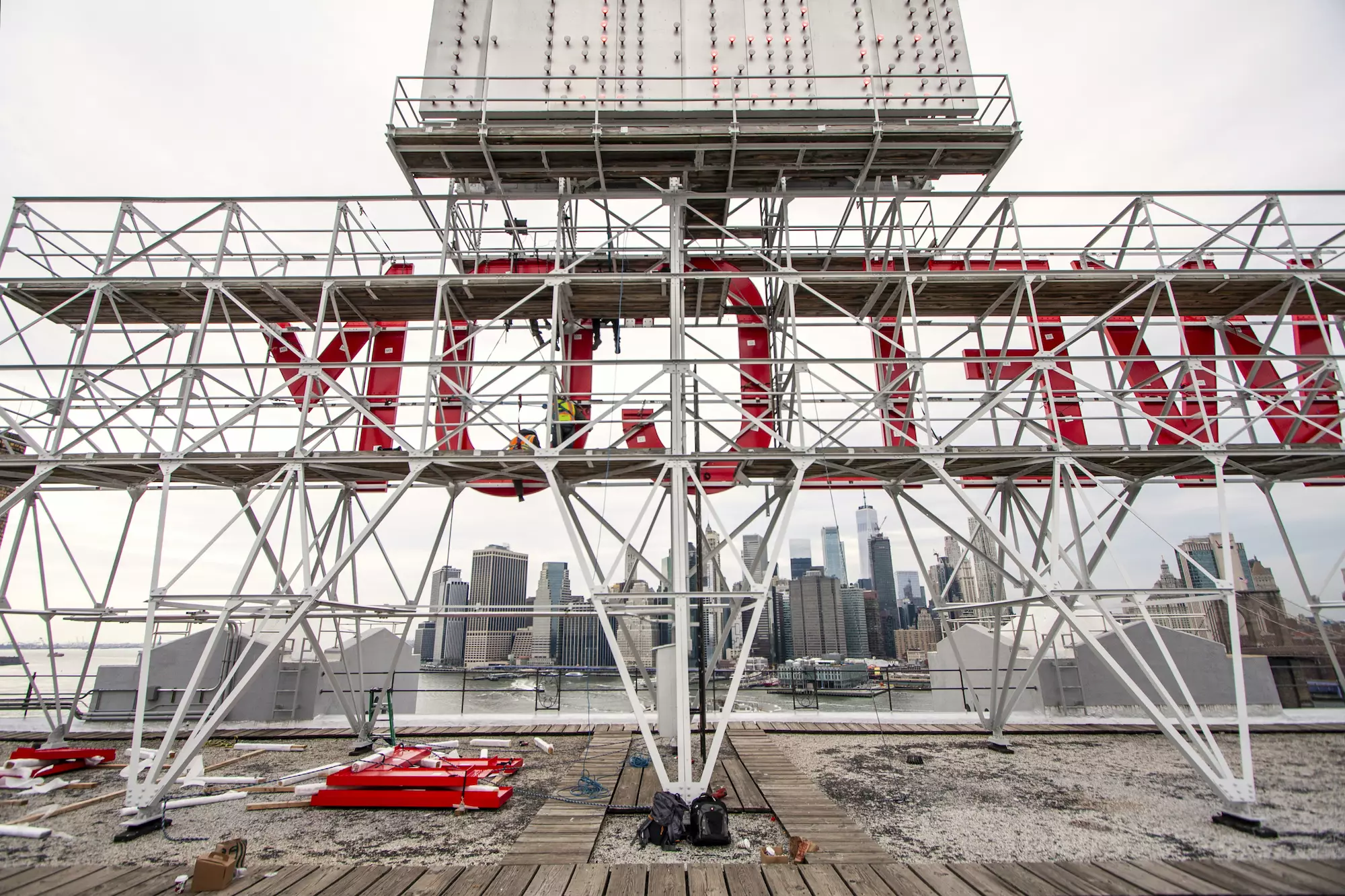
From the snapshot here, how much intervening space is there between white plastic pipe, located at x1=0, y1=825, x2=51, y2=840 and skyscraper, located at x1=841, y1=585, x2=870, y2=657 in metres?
20.7

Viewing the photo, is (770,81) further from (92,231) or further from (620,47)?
(92,231)

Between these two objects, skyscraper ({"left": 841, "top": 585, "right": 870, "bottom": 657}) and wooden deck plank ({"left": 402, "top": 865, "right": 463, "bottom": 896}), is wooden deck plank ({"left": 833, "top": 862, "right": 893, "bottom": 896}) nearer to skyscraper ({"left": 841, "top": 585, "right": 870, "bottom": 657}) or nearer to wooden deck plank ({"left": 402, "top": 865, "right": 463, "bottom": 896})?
wooden deck plank ({"left": 402, "top": 865, "right": 463, "bottom": 896})

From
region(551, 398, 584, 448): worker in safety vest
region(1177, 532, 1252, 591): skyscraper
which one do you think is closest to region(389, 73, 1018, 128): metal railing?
region(551, 398, 584, 448): worker in safety vest

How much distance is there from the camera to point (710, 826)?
704 cm

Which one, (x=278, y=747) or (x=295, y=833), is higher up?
(x=278, y=747)

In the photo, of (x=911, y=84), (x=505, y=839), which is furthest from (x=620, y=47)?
(x=505, y=839)

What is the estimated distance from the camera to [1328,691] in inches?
546

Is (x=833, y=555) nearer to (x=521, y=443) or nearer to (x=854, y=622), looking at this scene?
(x=854, y=622)

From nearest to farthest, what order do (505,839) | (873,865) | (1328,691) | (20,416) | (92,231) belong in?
(873,865), (505,839), (20,416), (92,231), (1328,691)

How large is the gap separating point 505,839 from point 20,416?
12.0 meters

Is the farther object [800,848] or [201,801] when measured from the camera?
[201,801]

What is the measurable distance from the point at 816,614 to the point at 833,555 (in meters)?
5.32

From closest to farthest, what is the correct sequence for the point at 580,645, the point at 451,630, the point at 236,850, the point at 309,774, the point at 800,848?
1. the point at 236,850
2. the point at 800,848
3. the point at 309,774
4. the point at 580,645
5. the point at 451,630

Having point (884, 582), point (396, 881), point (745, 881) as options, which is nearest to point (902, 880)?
point (745, 881)
